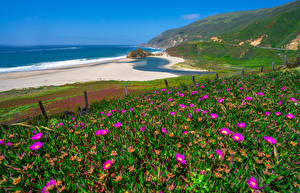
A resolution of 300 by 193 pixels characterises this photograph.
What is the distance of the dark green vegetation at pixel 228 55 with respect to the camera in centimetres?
5675

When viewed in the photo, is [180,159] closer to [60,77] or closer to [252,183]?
[252,183]

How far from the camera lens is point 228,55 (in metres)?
81.0

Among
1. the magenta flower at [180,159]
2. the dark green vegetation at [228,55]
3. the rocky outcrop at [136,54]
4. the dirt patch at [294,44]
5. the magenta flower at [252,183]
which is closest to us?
the magenta flower at [252,183]

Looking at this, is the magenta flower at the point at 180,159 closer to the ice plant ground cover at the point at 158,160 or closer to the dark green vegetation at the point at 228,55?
the ice plant ground cover at the point at 158,160

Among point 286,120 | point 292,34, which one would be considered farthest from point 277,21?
point 286,120

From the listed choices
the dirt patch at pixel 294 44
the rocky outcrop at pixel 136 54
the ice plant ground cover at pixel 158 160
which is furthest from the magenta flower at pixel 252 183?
the dirt patch at pixel 294 44

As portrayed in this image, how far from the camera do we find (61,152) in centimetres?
123

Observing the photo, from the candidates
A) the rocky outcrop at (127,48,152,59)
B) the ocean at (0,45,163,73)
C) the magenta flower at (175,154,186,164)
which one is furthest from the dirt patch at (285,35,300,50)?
the magenta flower at (175,154,186,164)

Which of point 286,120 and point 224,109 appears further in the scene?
point 224,109

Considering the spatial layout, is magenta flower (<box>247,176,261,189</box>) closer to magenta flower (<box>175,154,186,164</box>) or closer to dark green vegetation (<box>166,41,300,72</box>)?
magenta flower (<box>175,154,186,164</box>)

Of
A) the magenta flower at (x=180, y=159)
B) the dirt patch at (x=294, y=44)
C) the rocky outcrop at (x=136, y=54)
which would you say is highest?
the rocky outcrop at (x=136, y=54)

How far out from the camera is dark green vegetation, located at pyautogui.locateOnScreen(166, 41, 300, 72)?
2234 inches

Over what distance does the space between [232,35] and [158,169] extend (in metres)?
141

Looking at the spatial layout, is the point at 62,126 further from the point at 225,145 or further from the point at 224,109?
the point at 224,109
